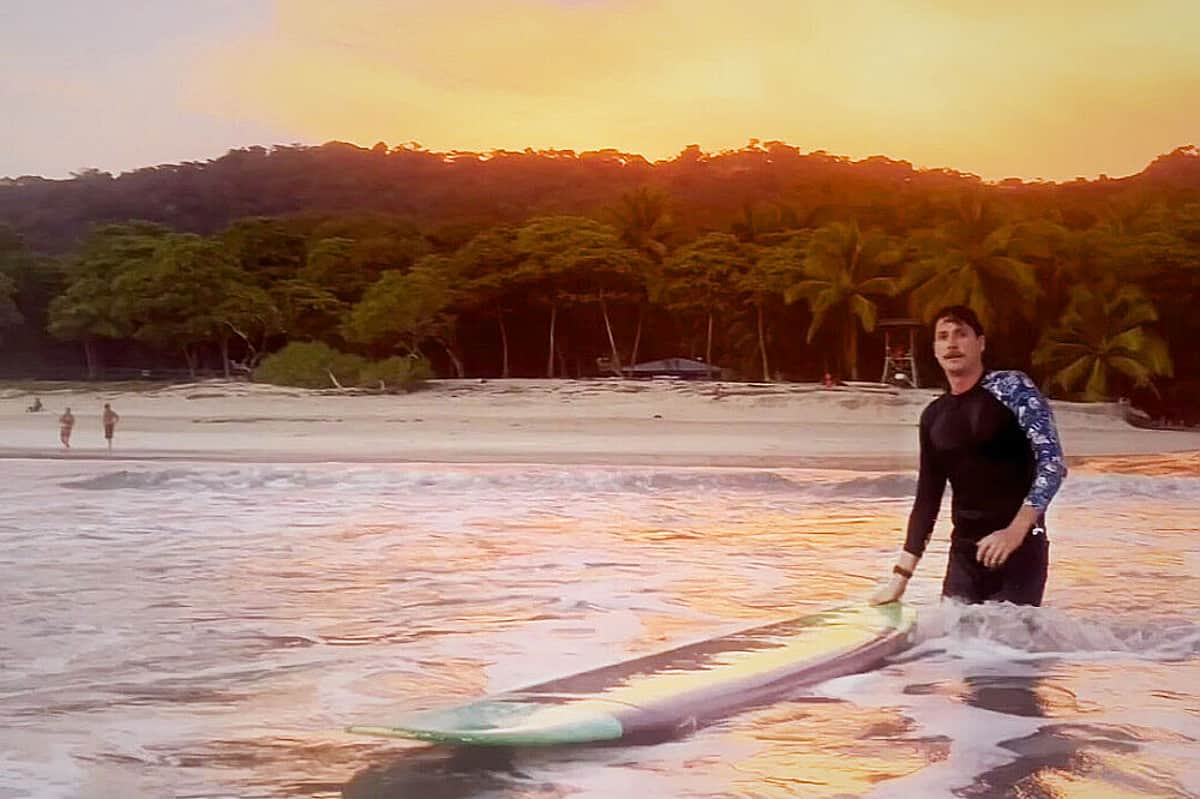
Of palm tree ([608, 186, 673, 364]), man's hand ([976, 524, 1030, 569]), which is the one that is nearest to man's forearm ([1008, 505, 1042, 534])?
man's hand ([976, 524, 1030, 569])

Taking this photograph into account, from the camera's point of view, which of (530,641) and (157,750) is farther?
(530,641)

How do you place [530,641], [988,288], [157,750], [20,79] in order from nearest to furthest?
[157,750]
[530,641]
[988,288]
[20,79]

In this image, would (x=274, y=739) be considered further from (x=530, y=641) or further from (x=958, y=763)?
(x=958, y=763)

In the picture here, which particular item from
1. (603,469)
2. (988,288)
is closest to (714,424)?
(603,469)

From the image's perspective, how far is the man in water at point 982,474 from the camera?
2021 mm

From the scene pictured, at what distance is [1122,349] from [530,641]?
115 cm

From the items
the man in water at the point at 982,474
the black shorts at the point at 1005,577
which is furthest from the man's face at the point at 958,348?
the black shorts at the point at 1005,577

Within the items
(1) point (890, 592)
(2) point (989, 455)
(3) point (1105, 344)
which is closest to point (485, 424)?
(1) point (890, 592)

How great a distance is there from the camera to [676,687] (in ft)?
6.23

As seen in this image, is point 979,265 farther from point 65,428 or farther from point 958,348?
point 65,428

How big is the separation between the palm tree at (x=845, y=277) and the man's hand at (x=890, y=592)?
37cm

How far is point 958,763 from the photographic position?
1.83 metres

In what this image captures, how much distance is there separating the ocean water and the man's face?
0.24 meters

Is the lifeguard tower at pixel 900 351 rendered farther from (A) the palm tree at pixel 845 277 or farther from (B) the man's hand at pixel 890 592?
(B) the man's hand at pixel 890 592
